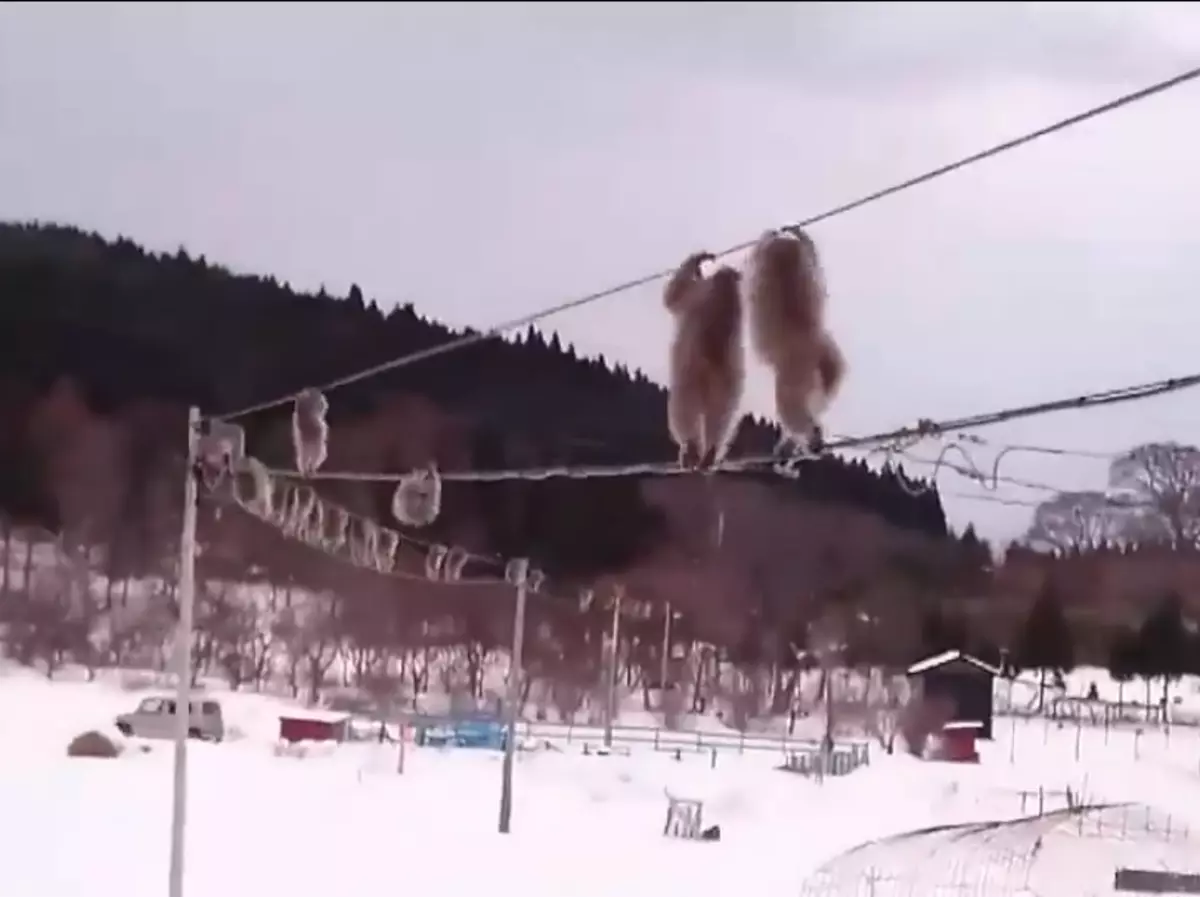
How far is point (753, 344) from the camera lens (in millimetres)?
1336

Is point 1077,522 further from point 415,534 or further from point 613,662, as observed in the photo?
point 415,534

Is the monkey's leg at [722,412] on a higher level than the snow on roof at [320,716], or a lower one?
higher

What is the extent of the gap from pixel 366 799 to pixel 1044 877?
4.50ft

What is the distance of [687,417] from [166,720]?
72.6 inches

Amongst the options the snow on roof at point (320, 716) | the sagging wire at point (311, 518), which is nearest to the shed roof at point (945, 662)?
the sagging wire at point (311, 518)

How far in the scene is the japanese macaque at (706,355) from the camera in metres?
1.36

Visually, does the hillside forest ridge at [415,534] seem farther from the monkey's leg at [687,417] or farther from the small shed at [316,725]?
the monkey's leg at [687,417]

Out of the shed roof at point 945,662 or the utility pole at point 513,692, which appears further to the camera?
the utility pole at point 513,692

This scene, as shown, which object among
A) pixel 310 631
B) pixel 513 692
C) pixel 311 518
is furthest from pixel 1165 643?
pixel 310 631

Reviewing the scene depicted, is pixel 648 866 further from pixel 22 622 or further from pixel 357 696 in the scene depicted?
pixel 22 622

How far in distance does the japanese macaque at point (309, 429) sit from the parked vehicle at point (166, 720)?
2.14 feet

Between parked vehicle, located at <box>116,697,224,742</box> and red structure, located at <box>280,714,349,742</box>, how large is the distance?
0.46 ft

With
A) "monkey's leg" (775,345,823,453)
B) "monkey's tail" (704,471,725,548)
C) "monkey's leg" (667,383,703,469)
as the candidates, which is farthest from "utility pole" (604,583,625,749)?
"monkey's leg" (775,345,823,453)

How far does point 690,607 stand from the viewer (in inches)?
102
